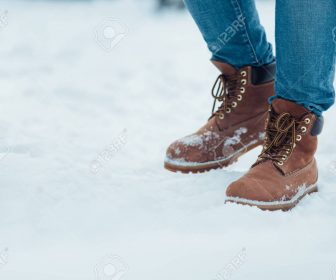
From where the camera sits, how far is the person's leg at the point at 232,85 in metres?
1.56

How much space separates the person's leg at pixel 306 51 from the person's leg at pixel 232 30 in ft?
0.78

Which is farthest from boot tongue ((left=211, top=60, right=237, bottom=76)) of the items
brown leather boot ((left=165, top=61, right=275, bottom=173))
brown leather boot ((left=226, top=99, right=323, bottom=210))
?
brown leather boot ((left=226, top=99, right=323, bottom=210))

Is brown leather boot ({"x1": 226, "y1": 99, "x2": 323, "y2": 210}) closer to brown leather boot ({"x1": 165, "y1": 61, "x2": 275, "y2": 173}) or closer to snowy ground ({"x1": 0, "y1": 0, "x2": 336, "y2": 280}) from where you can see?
snowy ground ({"x1": 0, "y1": 0, "x2": 336, "y2": 280})

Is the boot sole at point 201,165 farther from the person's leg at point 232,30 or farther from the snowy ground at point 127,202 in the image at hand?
the person's leg at point 232,30

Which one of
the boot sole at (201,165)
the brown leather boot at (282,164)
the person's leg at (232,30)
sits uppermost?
the person's leg at (232,30)

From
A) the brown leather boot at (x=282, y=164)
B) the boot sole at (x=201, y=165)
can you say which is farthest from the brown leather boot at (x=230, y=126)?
the brown leather boot at (x=282, y=164)

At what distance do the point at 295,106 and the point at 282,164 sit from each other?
17cm

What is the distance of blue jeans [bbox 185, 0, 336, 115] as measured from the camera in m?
1.26

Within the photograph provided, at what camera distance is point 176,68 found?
11.3 ft

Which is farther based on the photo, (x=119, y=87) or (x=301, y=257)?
(x=119, y=87)

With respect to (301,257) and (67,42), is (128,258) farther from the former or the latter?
(67,42)

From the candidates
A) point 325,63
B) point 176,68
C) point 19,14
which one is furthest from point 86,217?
point 19,14

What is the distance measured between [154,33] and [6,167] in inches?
129

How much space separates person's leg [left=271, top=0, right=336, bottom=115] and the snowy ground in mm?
318
